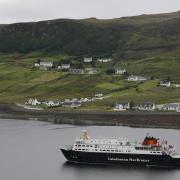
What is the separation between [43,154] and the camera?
114500 millimetres

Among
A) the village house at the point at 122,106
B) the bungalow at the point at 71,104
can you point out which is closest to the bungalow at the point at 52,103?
the bungalow at the point at 71,104

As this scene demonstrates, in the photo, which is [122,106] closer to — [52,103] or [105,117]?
[105,117]

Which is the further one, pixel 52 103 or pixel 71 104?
pixel 52 103

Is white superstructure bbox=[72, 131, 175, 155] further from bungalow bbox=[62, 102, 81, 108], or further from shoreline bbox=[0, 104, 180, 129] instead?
bungalow bbox=[62, 102, 81, 108]

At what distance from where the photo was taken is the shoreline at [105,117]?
16162cm

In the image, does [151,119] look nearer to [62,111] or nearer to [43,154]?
[62,111]

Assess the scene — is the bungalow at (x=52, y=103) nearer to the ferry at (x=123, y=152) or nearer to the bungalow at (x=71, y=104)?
the bungalow at (x=71, y=104)

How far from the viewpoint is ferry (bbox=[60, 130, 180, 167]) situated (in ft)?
347

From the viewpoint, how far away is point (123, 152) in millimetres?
107125

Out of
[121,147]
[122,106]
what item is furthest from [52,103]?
[121,147]

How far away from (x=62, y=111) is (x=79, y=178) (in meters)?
87.6

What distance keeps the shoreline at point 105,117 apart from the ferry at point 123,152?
49.8 m

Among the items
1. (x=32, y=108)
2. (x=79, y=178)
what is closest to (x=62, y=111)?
(x=32, y=108)

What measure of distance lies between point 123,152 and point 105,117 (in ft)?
211
